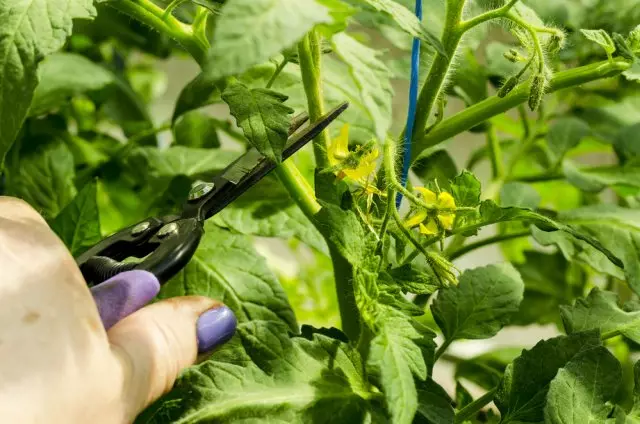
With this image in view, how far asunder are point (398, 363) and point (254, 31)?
190 mm

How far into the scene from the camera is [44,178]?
738 millimetres

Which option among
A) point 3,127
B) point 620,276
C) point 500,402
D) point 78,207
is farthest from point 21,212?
point 620,276

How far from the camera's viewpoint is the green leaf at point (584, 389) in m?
0.42

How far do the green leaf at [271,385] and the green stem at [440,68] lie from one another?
0.54 ft

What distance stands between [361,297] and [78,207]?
0.94ft

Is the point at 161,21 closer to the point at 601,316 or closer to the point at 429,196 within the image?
Result: the point at 429,196

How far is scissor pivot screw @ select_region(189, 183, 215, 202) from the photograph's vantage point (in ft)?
1.62

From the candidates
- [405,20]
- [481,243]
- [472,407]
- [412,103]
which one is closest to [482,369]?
[481,243]

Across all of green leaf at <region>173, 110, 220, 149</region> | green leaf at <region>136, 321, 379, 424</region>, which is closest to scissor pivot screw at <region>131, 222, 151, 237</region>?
green leaf at <region>136, 321, 379, 424</region>

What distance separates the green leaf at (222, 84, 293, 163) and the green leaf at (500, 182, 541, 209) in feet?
0.89

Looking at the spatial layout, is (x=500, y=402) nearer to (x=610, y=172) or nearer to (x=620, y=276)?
(x=620, y=276)

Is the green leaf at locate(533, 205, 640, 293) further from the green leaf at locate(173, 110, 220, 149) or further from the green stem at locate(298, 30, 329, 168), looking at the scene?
the green leaf at locate(173, 110, 220, 149)

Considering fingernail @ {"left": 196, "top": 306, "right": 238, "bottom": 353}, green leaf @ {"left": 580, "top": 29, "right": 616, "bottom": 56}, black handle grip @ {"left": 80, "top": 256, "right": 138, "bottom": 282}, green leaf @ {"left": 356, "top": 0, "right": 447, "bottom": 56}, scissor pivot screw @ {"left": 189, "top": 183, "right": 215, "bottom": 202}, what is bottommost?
fingernail @ {"left": 196, "top": 306, "right": 238, "bottom": 353}

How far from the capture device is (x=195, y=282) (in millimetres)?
577
